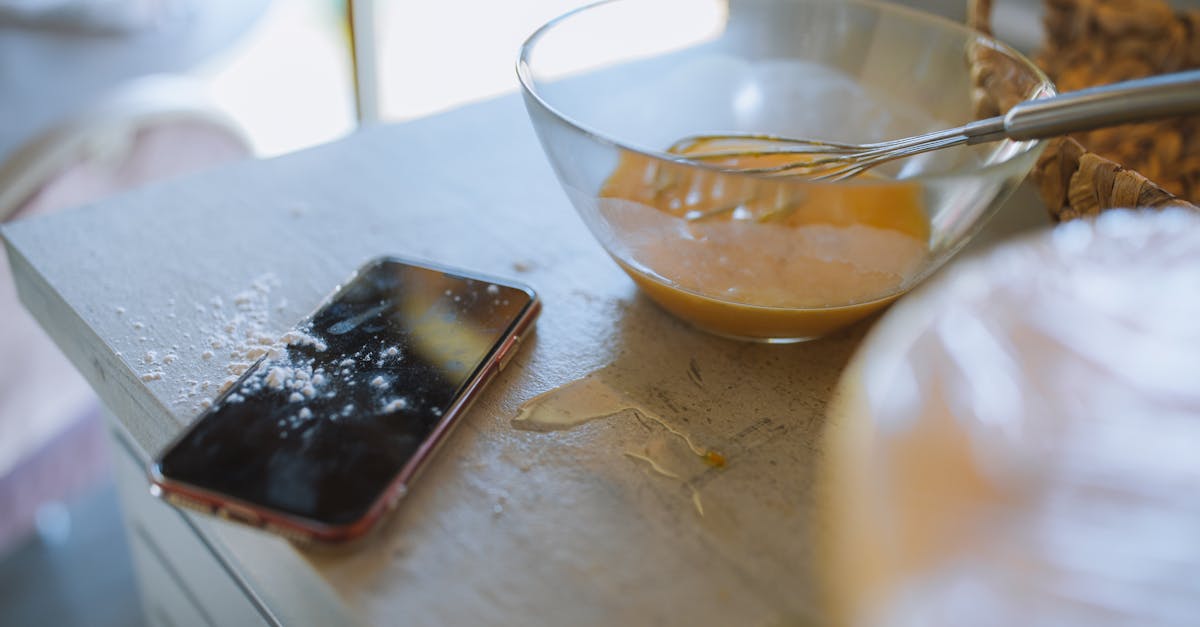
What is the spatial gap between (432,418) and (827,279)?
0.19m

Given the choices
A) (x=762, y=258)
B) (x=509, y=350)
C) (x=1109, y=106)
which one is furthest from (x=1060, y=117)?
(x=509, y=350)

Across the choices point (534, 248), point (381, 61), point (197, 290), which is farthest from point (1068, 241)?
point (381, 61)

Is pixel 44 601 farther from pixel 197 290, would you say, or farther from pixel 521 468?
pixel 521 468

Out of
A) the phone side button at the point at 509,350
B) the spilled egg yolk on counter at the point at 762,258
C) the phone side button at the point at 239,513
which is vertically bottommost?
the phone side button at the point at 509,350

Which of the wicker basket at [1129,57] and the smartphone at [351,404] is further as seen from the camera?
the wicker basket at [1129,57]

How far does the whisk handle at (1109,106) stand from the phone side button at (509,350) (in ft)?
0.78

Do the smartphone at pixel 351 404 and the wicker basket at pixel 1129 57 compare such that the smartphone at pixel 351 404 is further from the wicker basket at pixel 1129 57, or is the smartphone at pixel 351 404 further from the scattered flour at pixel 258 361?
the wicker basket at pixel 1129 57

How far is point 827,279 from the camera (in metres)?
0.40

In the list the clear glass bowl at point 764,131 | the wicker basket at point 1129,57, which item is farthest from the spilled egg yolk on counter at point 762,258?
the wicker basket at point 1129,57

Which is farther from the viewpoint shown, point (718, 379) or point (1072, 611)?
point (718, 379)

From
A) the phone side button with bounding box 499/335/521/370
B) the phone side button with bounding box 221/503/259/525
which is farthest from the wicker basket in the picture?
the phone side button with bounding box 221/503/259/525

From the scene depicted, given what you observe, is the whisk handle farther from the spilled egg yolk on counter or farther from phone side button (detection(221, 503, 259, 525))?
phone side button (detection(221, 503, 259, 525))

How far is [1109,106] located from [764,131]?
229 millimetres

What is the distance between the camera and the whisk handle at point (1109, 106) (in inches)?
13.4
